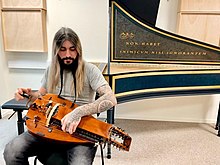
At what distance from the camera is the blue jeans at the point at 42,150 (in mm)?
1085

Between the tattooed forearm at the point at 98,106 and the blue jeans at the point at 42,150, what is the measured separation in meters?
0.16

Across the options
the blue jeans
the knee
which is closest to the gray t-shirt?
the blue jeans

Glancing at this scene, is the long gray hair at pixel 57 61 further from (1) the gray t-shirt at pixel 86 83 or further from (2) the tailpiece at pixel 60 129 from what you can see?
(2) the tailpiece at pixel 60 129

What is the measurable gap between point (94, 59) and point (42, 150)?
171cm

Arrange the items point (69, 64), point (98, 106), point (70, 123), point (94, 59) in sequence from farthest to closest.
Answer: point (94, 59), point (69, 64), point (98, 106), point (70, 123)

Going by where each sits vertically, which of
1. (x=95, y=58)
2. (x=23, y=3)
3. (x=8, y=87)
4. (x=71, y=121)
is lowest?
(x=8, y=87)

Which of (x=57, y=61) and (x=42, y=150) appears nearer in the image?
(x=42, y=150)

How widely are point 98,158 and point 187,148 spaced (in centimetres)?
92

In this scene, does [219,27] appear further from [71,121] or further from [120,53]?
[71,121]

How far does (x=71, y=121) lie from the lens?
108 cm

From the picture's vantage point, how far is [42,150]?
1.17 metres

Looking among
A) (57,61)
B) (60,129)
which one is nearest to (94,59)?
(57,61)

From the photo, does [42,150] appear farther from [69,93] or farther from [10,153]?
[69,93]

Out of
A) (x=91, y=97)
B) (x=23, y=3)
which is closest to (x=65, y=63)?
(x=91, y=97)
